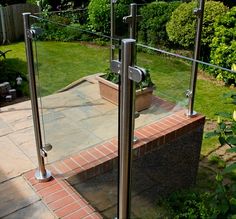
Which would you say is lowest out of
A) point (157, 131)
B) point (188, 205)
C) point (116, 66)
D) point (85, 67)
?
point (188, 205)

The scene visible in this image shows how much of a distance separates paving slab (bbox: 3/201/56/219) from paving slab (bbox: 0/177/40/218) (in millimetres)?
35

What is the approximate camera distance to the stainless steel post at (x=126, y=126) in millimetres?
1289

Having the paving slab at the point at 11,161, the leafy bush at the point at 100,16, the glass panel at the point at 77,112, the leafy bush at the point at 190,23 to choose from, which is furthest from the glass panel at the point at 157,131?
the leafy bush at the point at 100,16

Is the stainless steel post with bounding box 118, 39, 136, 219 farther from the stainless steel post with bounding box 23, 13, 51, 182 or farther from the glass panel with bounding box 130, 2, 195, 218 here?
the stainless steel post with bounding box 23, 13, 51, 182

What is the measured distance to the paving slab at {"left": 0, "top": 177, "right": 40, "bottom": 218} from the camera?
2.18 metres

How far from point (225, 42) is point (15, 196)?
4.30 m

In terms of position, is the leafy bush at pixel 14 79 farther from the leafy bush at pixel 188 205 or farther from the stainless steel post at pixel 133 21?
the leafy bush at pixel 188 205

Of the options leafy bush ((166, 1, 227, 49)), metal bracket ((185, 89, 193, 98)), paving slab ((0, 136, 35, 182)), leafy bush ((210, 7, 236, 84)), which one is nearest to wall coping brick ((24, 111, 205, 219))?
paving slab ((0, 136, 35, 182))

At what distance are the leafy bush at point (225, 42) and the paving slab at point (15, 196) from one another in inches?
147

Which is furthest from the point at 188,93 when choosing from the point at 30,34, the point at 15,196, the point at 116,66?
the point at 116,66

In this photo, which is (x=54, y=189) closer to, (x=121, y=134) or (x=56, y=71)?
(x=56, y=71)

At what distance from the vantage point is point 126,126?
1.41 meters

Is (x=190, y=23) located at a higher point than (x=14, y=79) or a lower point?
higher

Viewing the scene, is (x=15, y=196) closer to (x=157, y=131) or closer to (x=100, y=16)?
(x=157, y=131)
